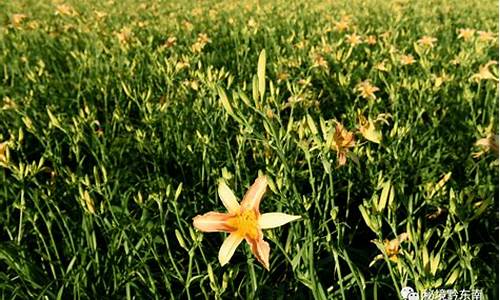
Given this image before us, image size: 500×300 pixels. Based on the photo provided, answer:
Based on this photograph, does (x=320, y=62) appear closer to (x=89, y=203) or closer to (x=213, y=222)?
(x=89, y=203)

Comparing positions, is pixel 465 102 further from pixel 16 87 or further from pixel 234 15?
pixel 234 15

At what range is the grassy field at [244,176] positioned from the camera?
3.50 feet

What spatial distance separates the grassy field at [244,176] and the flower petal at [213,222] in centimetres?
7

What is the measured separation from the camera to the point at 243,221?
0.93 m

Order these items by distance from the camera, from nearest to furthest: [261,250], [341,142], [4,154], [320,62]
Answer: [261,250]
[341,142]
[4,154]
[320,62]

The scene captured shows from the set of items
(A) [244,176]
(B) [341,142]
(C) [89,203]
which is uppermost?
(B) [341,142]

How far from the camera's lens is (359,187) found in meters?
1.63

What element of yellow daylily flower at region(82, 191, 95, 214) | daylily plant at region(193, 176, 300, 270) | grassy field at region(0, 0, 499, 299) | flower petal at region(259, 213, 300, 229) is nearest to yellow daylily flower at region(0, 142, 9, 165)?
grassy field at region(0, 0, 499, 299)

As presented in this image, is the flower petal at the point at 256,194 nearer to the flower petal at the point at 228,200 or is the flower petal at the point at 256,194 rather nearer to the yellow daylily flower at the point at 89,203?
the flower petal at the point at 228,200

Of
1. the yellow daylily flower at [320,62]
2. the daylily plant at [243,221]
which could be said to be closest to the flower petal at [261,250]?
the daylily plant at [243,221]

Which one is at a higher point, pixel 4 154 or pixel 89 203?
pixel 4 154

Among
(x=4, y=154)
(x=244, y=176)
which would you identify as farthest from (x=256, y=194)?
(x=4, y=154)

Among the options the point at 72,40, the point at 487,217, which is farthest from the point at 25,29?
the point at 487,217

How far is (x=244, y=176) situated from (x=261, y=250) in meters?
0.79
